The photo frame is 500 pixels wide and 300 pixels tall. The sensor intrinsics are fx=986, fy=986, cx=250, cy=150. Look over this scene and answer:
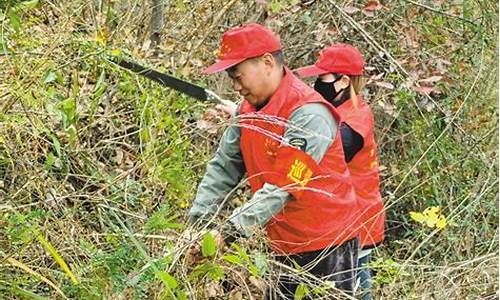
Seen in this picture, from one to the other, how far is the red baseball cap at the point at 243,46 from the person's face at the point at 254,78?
3cm

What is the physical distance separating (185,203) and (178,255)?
1.24m

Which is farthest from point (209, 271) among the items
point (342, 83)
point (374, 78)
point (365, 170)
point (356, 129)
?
point (374, 78)

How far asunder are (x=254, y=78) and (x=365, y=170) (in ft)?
3.10

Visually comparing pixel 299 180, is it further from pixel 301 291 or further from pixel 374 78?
pixel 374 78

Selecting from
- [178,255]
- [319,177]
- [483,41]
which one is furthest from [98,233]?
[483,41]

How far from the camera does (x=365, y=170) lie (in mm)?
4262

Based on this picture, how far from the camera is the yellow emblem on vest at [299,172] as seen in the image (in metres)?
3.33

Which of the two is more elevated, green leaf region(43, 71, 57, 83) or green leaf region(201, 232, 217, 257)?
green leaf region(43, 71, 57, 83)

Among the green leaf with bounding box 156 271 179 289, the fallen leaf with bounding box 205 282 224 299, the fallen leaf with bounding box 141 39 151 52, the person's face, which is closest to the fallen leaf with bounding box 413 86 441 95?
the fallen leaf with bounding box 141 39 151 52

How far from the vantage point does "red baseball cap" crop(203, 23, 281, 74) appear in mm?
3516

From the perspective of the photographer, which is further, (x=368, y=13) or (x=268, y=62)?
(x=368, y=13)

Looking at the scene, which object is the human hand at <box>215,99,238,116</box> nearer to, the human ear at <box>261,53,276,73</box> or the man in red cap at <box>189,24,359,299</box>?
the man in red cap at <box>189,24,359,299</box>

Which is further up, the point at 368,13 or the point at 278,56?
the point at 278,56

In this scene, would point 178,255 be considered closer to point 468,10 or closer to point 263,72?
point 263,72
